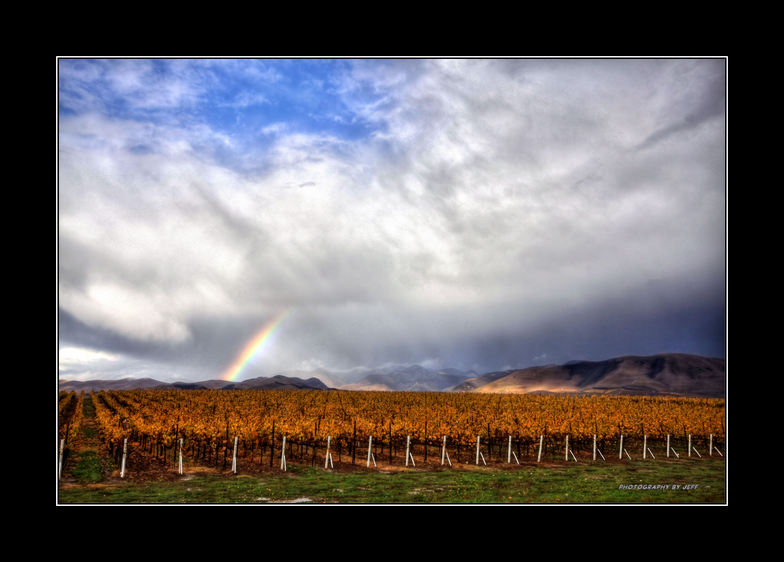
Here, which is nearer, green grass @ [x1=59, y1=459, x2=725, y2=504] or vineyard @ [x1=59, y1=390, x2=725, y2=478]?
green grass @ [x1=59, y1=459, x2=725, y2=504]

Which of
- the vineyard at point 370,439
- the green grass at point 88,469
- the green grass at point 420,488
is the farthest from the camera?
the vineyard at point 370,439

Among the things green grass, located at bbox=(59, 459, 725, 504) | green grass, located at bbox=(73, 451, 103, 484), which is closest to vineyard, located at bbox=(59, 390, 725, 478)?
green grass, located at bbox=(73, 451, 103, 484)

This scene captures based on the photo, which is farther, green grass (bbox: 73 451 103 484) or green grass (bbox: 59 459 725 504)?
green grass (bbox: 73 451 103 484)

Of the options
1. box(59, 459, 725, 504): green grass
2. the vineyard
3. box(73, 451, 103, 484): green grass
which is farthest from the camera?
the vineyard

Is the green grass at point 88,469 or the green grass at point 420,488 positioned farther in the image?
the green grass at point 88,469

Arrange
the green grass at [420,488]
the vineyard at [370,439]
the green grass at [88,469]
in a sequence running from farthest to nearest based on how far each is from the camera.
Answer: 1. the vineyard at [370,439]
2. the green grass at [88,469]
3. the green grass at [420,488]

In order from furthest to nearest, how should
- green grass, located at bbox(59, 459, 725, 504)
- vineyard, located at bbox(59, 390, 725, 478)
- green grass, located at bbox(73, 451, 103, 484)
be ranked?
A: 1. vineyard, located at bbox(59, 390, 725, 478)
2. green grass, located at bbox(73, 451, 103, 484)
3. green grass, located at bbox(59, 459, 725, 504)

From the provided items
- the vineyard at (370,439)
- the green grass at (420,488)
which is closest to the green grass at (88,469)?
the vineyard at (370,439)

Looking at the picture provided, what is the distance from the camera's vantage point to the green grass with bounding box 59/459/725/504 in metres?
23.4

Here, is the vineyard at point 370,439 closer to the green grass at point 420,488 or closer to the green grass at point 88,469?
the green grass at point 88,469

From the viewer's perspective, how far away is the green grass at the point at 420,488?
23.4 meters

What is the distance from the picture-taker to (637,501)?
77.7 ft

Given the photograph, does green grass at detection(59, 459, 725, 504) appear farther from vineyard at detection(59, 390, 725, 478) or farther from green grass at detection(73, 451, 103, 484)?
vineyard at detection(59, 390, 725, 478)
